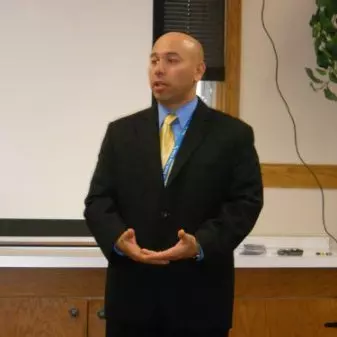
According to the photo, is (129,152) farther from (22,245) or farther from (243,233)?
(22,245)

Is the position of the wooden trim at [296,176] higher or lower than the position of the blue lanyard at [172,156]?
lower

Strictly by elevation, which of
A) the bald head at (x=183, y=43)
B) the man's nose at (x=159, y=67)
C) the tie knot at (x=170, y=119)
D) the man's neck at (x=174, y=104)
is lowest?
the tie knot at (x=170, y=119)

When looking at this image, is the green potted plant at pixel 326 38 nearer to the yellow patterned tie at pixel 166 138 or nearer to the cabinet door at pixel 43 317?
the yellow patterned tie at pixel 166 138

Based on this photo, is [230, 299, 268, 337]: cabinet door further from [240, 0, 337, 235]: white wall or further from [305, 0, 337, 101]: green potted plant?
[305, 0, 337, 101]: green potted plant

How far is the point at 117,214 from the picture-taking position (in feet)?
4.64

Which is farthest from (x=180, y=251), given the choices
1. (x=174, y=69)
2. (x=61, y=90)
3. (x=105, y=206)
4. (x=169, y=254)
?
(x=61, y=90)

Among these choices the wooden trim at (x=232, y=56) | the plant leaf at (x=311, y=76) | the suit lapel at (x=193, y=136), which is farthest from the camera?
the wooden trim at (x=232, y=56)

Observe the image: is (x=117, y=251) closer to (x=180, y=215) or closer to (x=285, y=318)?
(x=180, y=215)

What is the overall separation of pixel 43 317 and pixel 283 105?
1.29 meters

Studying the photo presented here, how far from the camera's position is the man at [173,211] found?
137cm

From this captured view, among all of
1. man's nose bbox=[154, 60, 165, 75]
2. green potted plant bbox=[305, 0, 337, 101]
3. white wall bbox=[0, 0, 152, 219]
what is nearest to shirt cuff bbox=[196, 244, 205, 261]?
man's nose bbox=[154, 60, 165, 75]

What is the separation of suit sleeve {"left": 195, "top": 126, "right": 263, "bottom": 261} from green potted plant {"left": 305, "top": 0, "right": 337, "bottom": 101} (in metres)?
0.83

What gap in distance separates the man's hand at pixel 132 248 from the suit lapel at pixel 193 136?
0.16 meters

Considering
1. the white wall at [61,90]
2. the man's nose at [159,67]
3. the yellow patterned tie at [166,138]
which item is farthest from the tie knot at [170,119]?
the white wall at [61,90]
